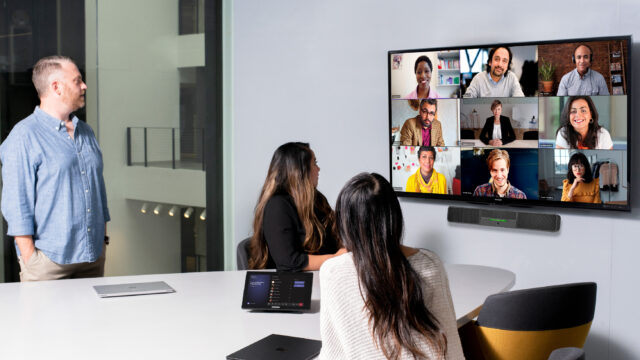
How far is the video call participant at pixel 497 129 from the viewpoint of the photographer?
370 cm

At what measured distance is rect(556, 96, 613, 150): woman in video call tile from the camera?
3412 mm

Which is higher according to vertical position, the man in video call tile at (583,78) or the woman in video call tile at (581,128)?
the man in video call tile at (583,78)

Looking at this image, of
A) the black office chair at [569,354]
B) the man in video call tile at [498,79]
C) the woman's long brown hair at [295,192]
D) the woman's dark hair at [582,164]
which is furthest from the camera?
the man in video call tile at [498,79]

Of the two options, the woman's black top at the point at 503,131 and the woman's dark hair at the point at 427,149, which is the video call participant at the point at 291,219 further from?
the woman's black top at the point at 503,131

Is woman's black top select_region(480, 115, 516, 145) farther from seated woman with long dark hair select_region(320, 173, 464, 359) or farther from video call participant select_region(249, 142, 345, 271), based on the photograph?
seated woman with long dark hair select_region(320, 173, 464, 359)

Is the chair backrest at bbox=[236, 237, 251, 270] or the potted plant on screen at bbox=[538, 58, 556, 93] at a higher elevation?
the potted plant on screen at bbox=[538, 58, 556, 93]

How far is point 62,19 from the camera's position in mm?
4059

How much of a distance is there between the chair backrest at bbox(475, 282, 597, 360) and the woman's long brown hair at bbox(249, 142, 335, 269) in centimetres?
101

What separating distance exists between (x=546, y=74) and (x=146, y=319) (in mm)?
2480

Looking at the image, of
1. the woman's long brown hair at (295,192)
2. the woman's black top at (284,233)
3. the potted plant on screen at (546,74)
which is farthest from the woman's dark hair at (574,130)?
the woman's black top at (284,233)

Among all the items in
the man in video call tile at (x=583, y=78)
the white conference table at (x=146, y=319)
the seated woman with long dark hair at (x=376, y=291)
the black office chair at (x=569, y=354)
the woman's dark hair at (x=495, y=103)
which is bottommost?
the black office chair at (x=569, y=354)

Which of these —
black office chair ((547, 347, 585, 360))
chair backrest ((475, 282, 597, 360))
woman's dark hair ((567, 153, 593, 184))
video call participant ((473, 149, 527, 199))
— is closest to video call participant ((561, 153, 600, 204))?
woman's dark hair ((567, 153, 593, 184))

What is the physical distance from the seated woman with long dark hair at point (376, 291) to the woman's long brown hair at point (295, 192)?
1.31 m

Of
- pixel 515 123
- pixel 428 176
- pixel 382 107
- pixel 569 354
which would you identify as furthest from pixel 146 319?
pixel 382 107
